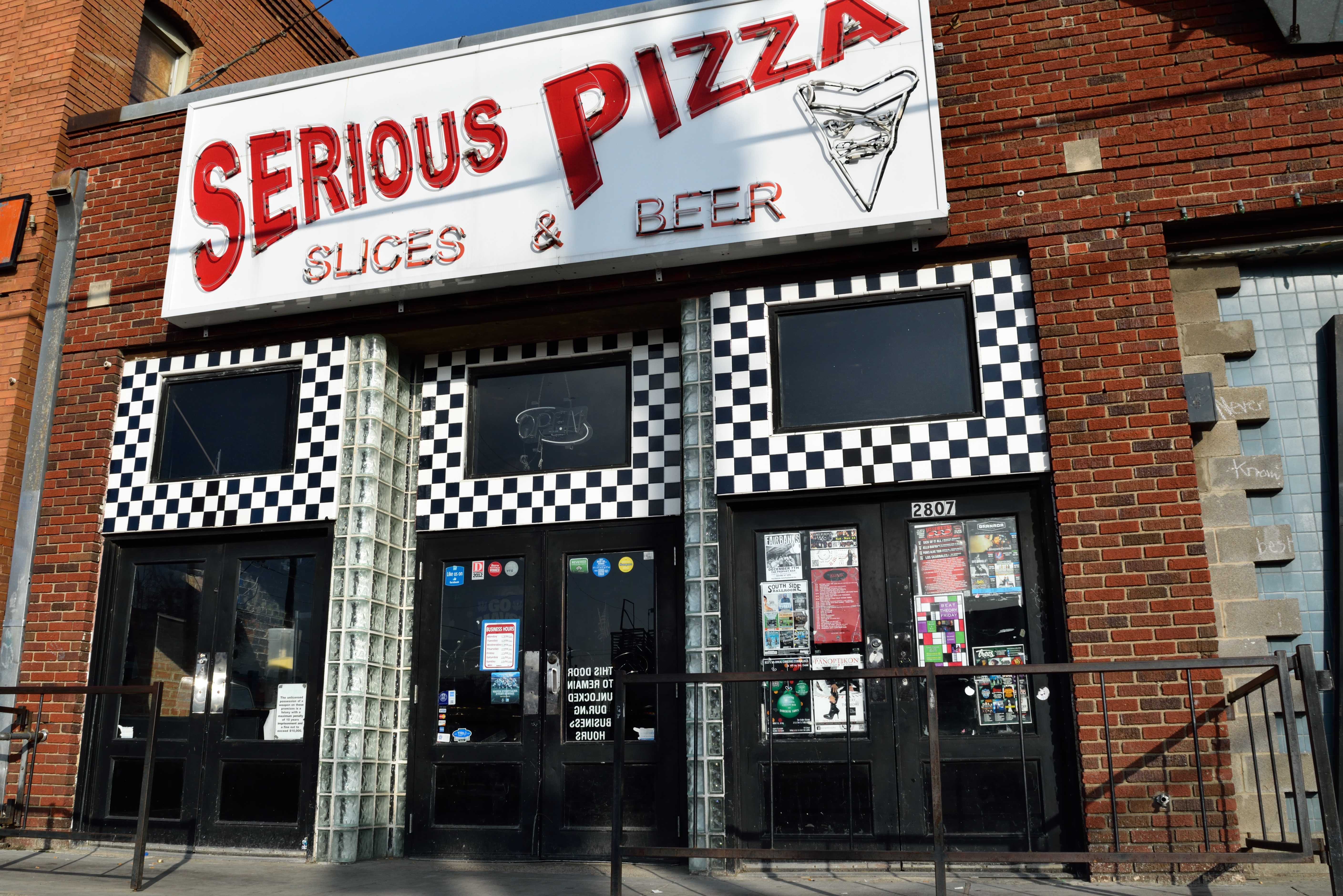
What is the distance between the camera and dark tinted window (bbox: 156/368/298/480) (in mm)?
8477

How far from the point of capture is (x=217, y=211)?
8719 mm

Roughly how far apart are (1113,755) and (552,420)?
4762 millimetres

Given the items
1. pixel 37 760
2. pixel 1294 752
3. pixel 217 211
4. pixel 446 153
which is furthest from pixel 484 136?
pixel 1294 752

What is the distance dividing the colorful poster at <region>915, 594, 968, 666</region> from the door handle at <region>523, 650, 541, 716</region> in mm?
2874

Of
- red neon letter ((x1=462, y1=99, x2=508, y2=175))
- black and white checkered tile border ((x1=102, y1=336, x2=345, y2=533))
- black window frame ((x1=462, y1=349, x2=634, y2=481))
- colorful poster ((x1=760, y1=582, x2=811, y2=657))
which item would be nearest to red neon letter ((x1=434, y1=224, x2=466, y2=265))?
red neon letter ((x1=462, y1=99, x2=508, y2=175))

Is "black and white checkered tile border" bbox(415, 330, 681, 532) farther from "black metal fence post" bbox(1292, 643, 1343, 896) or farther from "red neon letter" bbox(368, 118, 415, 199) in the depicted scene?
"black metal fence post" bbox(1292, 643, 1343, 896)

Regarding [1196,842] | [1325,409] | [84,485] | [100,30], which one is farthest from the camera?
[100,30]

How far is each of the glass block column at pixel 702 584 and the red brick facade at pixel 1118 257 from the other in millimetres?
589

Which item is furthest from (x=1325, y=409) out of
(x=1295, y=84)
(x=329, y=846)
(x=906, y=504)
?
(x=329, y=846)

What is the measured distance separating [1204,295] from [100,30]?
10264 millimetres

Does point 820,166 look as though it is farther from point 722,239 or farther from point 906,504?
point 906,504

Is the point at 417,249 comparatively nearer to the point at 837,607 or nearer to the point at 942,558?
the point at 837,607

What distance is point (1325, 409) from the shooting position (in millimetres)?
6879

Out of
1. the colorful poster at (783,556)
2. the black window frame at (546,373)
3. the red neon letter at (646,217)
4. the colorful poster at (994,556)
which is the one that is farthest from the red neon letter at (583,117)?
the colorful poster at (994,556)
